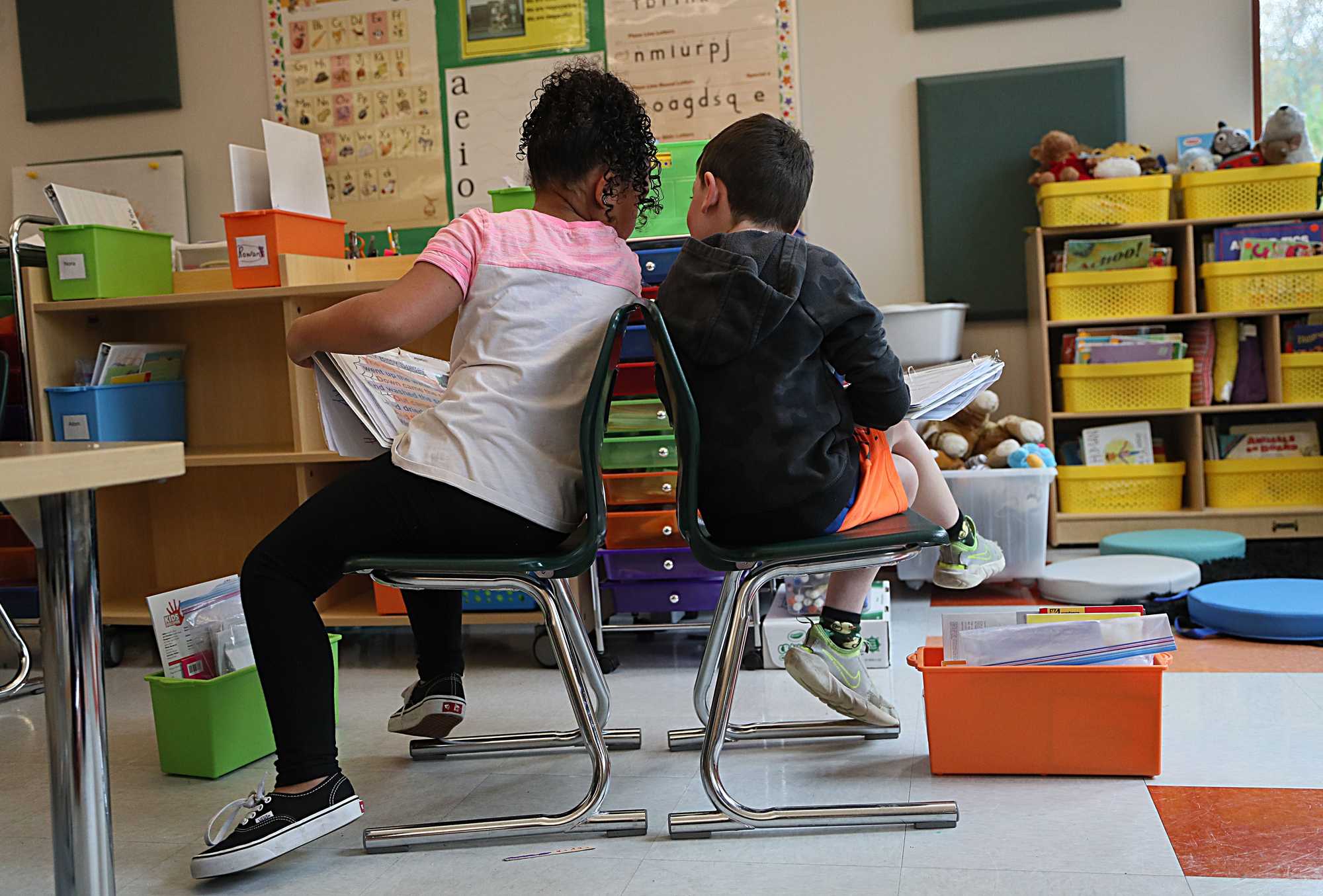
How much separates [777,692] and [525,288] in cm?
112

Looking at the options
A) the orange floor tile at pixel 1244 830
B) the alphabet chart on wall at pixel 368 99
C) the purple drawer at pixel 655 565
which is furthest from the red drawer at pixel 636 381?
the alphabet chart on wall at pixel 368 99

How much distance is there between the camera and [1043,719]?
1.72 metres

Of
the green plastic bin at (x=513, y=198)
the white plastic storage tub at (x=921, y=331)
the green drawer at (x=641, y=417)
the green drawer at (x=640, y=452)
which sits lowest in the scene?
the green drawer at (x=640, y=452)

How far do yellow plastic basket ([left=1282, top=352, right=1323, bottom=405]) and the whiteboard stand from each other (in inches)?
154

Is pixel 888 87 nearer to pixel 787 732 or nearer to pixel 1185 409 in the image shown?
pixel 1185 409

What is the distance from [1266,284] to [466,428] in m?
2.90

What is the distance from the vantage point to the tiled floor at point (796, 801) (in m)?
1.44

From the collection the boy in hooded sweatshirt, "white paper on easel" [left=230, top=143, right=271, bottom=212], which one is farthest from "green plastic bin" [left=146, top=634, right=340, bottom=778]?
"white paper on easel" [left=230, top=143, right=271, bottom=212]

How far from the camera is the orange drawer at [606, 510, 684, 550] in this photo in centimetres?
250

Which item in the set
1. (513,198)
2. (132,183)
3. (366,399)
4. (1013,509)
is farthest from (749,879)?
(132,183)

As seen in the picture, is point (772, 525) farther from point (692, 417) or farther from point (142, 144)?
point (142, 144)

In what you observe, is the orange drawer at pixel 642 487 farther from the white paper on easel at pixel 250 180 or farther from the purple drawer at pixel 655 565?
A: the white paper on easel at pixel 250 180

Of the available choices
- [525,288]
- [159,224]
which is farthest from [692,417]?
[159,224]

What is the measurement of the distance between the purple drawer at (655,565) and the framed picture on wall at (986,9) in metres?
2.27
